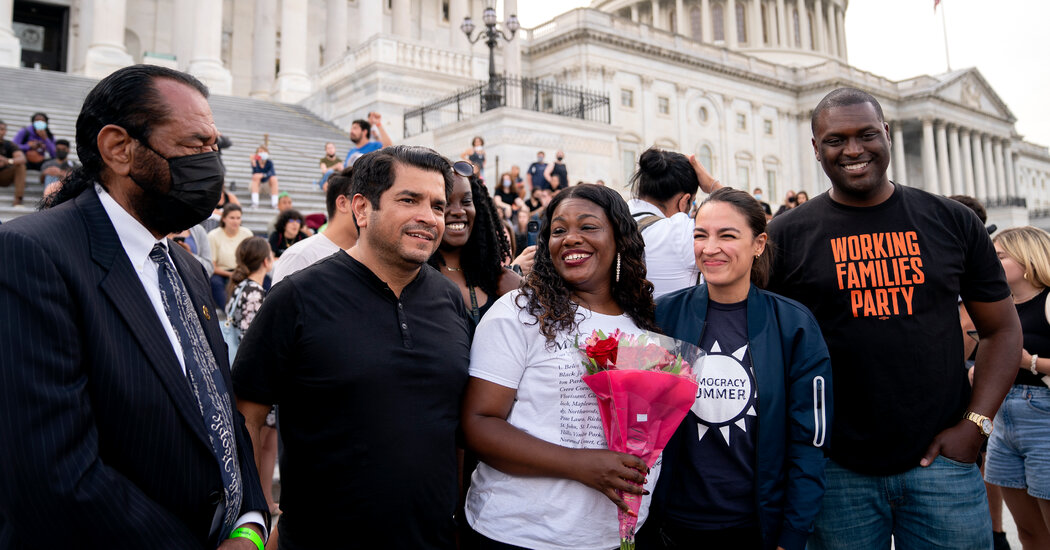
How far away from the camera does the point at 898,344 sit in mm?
2875

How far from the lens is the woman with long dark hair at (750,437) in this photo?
262cm

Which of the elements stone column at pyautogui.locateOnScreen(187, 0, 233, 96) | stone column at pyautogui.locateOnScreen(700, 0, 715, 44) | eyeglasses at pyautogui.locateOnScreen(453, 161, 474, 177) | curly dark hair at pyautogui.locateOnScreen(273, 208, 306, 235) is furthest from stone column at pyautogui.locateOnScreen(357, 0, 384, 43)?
stone column at pyautogui.locateOnScreen(700, 0, 715, 44)

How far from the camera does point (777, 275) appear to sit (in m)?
3.26

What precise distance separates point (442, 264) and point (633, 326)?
1.27 meters

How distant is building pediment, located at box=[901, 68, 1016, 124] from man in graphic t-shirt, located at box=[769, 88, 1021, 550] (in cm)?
6068

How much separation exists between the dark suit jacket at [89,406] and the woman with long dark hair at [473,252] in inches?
68.7

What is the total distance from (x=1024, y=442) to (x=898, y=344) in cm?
191

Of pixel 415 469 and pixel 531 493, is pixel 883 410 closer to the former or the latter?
pixel 531 493

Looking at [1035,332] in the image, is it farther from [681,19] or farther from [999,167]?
[999,167]

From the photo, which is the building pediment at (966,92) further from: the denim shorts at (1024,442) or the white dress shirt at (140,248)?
the white dress shirt at (140,248)

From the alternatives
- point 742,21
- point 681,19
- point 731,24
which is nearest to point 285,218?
point 681,19

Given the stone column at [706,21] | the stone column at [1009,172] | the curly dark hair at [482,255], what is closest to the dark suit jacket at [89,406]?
the curly dark hair at [482,255]

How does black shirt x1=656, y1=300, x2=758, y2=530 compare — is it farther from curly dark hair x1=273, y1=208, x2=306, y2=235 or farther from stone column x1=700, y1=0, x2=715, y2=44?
stone column x1=700, y1=0, x2=715, y2=44

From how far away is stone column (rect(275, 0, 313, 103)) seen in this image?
89.0 ft
